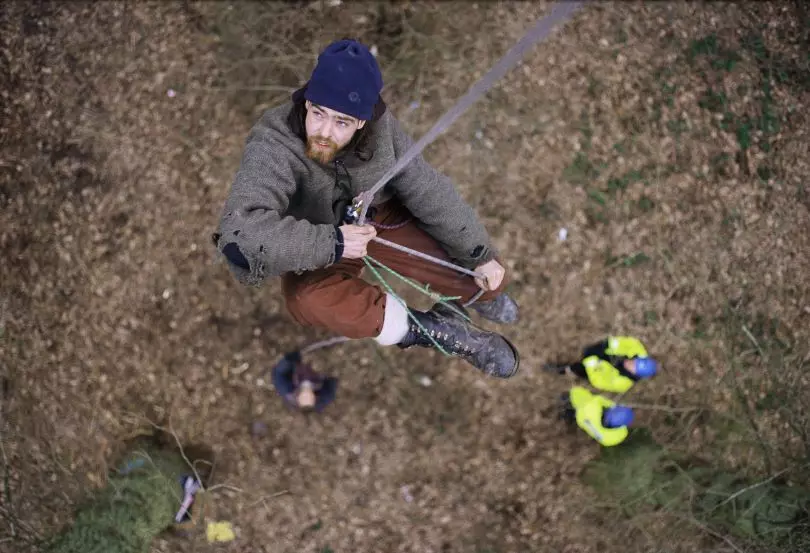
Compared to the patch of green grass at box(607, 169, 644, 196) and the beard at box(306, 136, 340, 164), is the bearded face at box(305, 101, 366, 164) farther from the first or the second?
the patch of green grass at box(607, 169, 644, 196)

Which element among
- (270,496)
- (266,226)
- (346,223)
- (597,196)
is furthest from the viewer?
(597,196)

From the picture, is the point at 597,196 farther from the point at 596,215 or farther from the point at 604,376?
the point at 604,376

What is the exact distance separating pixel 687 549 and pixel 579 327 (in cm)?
168

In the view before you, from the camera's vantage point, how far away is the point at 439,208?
284cm

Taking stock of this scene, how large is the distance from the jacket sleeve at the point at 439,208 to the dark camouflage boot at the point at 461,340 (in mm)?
290

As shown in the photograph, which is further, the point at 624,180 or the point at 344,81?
the point at 624,180

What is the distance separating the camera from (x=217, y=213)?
4410 millimetres

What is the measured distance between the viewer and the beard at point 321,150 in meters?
2.37

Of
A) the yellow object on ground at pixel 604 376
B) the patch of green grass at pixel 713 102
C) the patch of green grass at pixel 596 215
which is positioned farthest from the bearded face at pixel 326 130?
the patch of green grass at pixel 713 102

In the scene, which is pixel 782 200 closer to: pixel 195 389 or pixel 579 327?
pixel 579 327

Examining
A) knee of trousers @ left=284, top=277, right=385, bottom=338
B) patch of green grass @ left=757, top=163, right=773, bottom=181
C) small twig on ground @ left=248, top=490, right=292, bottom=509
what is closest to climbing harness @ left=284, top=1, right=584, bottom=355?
knee of trousers @ left=284, top=277, right=385, bottom=338

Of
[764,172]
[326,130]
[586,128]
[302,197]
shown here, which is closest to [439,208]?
[302,197]

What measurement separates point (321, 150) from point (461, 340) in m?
1.17

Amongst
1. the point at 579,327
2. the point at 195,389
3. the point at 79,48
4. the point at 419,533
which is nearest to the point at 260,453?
the point at 195,389
